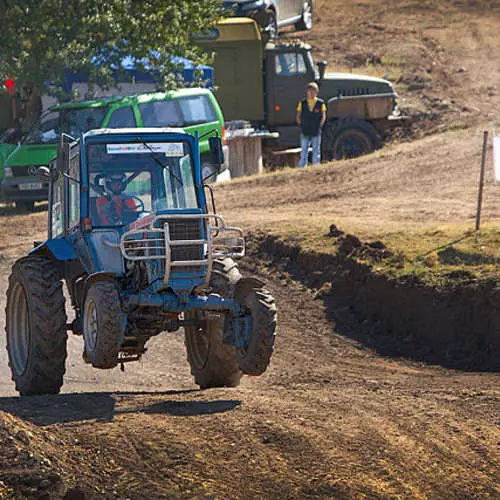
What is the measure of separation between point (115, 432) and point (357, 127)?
18956 mm

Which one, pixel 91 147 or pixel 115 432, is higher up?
pixel 91 147

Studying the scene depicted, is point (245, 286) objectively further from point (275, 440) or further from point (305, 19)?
point (305, 19)

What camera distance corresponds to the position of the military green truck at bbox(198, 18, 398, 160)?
2519cm

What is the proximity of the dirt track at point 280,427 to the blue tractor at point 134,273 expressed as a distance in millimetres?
463

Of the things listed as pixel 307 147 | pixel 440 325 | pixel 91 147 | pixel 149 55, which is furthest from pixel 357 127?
pixel 91 147

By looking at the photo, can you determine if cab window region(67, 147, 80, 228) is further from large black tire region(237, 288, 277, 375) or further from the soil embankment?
the soil embankment

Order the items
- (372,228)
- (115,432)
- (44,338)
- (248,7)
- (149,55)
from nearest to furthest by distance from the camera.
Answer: (115,432) → (44,338) → (372,228) → (149,55) → (248,7)

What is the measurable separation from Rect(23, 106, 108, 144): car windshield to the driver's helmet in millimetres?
10507

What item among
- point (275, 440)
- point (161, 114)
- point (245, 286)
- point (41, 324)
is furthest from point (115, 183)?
point (161, 114)

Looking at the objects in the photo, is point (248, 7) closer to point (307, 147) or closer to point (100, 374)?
point (307, 147)

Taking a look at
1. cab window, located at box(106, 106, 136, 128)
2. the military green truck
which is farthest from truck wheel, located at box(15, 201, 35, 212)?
the military green truck

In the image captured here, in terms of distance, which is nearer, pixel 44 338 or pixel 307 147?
pixel 44 338

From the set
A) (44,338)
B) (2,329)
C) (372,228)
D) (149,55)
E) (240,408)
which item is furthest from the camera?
(149,55)

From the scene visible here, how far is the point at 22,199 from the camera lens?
20219 millimetres
